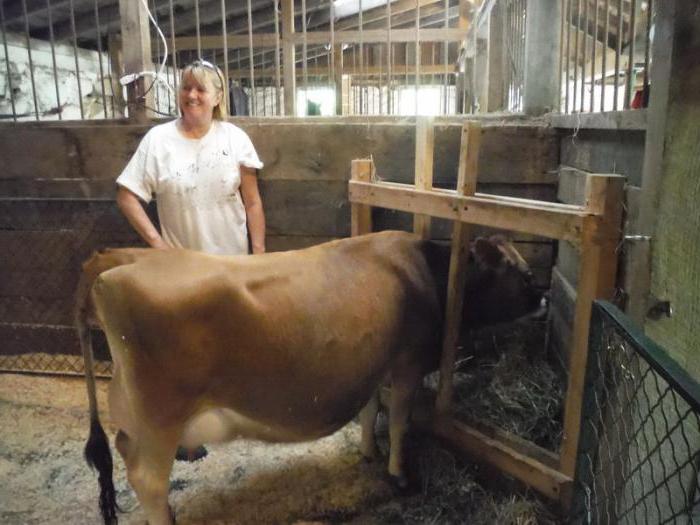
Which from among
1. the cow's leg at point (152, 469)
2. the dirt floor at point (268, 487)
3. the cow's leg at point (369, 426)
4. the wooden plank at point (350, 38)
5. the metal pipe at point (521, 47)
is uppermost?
the wooden plank at point (350, 38)

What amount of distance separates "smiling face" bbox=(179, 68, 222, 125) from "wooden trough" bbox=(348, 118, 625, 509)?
878mm

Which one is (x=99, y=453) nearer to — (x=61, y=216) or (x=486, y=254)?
(x=486, y=254)

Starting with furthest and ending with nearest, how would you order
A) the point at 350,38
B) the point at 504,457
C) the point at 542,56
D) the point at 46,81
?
the point at 46,81
the point at 350,38
the point at 542,56
the point at 504,457

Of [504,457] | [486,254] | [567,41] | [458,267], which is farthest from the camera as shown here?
[567,41]

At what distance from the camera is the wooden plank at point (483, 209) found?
2.36m

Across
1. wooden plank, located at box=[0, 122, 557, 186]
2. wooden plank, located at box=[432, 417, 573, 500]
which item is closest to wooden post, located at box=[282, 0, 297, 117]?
wooden plank, located at box=[0, 122, 557, 186]

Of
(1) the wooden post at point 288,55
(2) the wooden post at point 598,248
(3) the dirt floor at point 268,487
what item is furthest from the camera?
(1) the wooden post at point 288,55

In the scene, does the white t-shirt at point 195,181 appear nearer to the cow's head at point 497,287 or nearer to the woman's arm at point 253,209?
the woman's arm at point 253,209

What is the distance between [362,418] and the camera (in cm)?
333

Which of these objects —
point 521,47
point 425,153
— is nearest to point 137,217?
point 425,153

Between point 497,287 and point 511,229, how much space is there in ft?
2.57

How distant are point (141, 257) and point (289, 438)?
1.02m

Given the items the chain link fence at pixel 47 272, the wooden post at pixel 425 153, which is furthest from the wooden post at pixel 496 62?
the chain link fence at pixel 47 272

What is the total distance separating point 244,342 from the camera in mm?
2355
